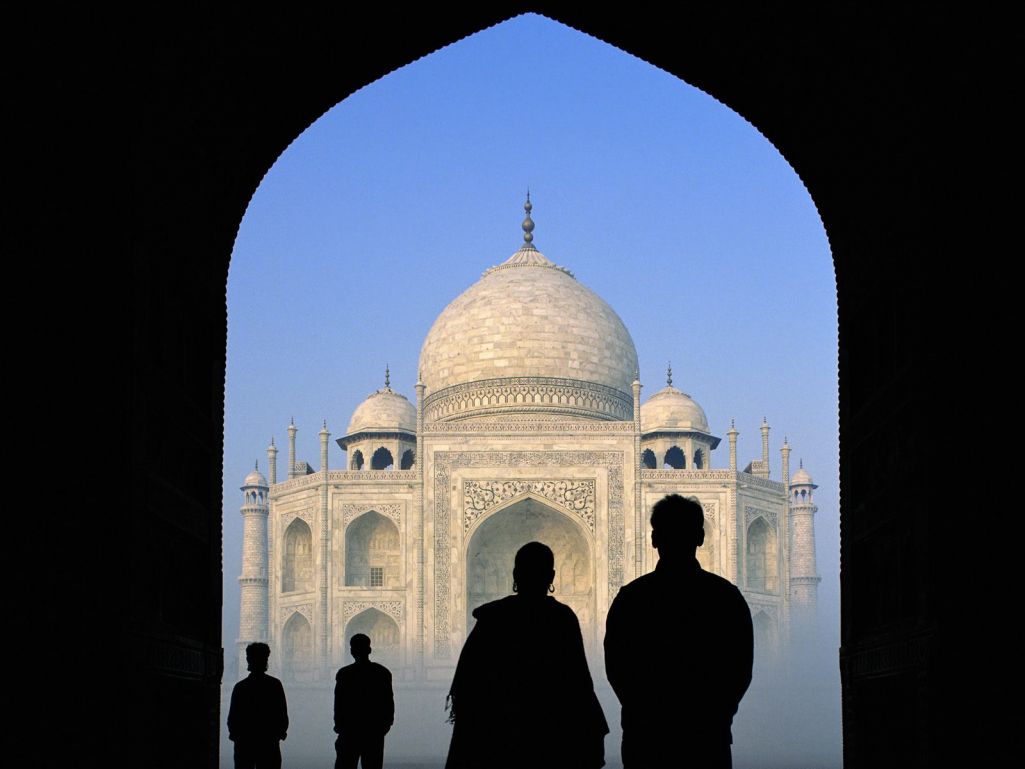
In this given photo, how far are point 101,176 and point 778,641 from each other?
984 inches

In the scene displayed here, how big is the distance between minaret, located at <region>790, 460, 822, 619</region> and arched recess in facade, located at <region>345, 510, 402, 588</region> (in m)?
7.69

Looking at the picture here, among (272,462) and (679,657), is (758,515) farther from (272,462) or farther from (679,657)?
(679,657)

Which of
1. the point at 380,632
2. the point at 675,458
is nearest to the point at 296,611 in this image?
the point at 380,632

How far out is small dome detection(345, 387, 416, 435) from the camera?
31766mm

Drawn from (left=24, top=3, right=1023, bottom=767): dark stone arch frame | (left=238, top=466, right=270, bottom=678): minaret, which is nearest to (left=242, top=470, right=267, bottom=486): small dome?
(left=238, top=466, right=270, bottom=678): minaret

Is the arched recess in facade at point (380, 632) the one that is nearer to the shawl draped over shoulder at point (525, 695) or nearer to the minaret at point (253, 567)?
the minaret at point (253, 567)

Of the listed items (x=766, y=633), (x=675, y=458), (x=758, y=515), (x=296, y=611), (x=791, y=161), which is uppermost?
(x=675, y=458)

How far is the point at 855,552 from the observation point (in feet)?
20.2

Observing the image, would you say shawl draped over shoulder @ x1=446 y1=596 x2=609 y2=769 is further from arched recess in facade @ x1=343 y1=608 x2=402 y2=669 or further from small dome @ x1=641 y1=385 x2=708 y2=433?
small dome @ x1=641 y1=385 x2=708 y2=433

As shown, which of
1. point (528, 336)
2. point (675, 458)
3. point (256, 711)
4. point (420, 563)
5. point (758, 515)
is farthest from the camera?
point (675, 458)

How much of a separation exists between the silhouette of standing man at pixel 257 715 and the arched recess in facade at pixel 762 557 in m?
23.1

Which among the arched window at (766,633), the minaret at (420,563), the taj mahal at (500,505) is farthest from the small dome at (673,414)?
the minaret at (420,563)

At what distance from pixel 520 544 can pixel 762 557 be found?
165 inches

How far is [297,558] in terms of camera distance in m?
29.3
